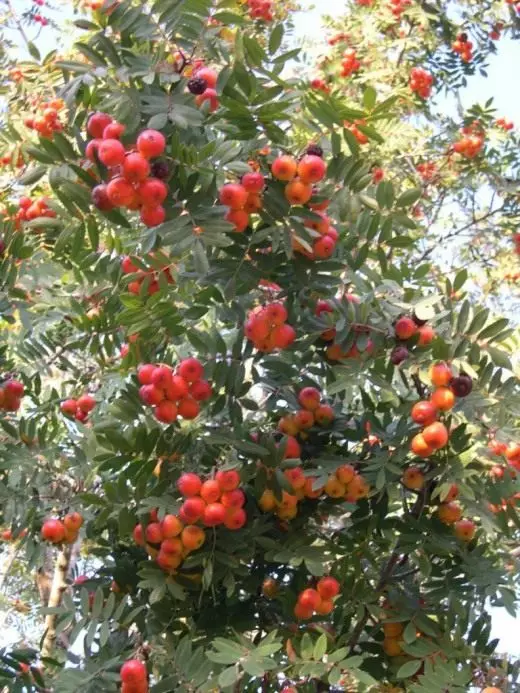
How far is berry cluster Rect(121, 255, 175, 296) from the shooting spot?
96.2 inches

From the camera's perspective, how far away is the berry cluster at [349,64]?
18.1 feet

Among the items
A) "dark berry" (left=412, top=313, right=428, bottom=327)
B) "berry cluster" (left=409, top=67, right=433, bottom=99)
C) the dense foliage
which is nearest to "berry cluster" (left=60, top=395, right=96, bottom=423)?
the dense foliage

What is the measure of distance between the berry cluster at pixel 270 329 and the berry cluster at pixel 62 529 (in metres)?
0.85

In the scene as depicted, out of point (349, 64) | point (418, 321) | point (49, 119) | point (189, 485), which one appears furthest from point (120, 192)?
point (349, 64)

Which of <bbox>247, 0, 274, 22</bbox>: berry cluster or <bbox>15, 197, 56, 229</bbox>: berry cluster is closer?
<bbox>15, 197, 56, 229</bbox>: berry cluster

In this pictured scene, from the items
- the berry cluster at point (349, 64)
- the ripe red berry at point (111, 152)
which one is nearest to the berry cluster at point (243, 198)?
the ripe red berry at point (111, 152)

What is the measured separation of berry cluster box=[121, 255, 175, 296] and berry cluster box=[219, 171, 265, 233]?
0.96ft

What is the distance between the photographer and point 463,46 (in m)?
5.90

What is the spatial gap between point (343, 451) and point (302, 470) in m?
0.18

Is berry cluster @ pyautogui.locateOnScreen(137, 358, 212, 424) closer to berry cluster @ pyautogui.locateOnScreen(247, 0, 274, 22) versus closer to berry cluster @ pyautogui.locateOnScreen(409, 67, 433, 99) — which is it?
berry cluster @ pyautogui.locateOnScreen(409, 67, 433, 99)

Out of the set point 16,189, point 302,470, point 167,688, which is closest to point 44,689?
point 167,688

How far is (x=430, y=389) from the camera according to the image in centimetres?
234

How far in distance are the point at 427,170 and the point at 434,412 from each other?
385 cm

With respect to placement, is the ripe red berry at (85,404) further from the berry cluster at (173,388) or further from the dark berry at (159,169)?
the dark berry at (159,169)
